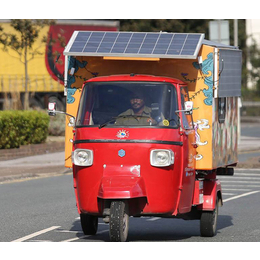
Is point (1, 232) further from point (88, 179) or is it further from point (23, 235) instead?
point (88, 179)

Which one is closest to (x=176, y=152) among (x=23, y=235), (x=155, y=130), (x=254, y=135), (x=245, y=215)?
(x=155, y=130)

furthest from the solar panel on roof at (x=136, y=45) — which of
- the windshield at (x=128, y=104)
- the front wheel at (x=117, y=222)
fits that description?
the front wheel at (x=117, y=222)

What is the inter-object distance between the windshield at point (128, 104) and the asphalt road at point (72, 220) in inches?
72.3

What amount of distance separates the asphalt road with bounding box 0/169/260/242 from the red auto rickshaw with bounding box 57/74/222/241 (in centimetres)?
115

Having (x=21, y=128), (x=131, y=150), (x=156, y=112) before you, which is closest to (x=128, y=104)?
(x=156, y=112)

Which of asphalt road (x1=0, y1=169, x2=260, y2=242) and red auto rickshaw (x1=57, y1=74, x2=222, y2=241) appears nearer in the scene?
red auto rickshaw (x1=57, y1=74, x2=222, y2=241)

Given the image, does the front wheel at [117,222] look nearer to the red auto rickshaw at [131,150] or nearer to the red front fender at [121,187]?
the red auto rickshaw at [131,150]

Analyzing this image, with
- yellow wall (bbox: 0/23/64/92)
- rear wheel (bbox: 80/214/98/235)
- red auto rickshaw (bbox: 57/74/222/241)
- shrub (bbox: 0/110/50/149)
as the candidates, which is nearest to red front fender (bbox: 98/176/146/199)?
red auto rickshaw (bbox: 57/74/222/241)

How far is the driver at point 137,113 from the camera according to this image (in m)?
10.5

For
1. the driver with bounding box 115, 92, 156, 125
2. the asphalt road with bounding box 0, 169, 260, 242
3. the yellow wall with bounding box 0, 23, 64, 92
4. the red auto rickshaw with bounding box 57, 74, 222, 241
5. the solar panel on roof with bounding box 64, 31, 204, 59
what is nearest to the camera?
the red auto rickshaw with bounding box 57, 74, 222, 241

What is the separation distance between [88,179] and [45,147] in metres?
17.3

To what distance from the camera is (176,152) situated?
33.8 ft

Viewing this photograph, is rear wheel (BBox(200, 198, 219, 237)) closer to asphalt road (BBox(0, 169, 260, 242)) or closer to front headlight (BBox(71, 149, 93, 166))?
asphalt road (BBox(0, 169, 260, 242))

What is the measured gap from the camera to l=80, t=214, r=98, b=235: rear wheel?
458 inches
